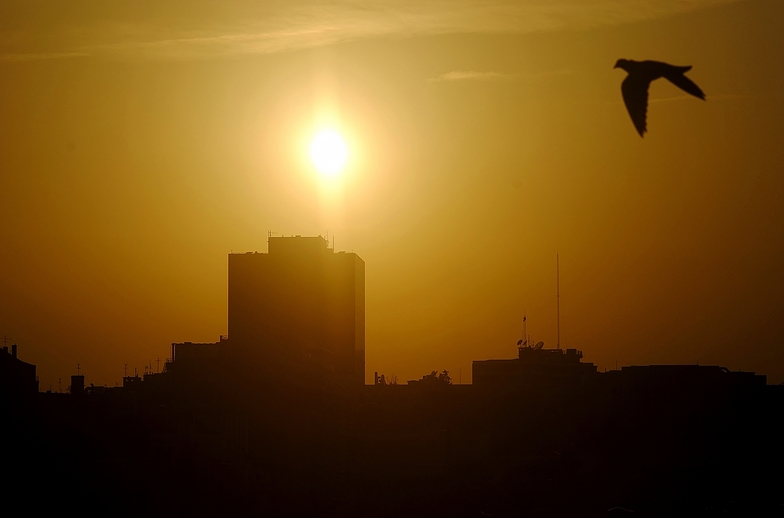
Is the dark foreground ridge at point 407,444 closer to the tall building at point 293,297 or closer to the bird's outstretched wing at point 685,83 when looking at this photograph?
the bird's outstretched wing at point 685,83

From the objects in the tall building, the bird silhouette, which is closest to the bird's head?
the bird silhouette

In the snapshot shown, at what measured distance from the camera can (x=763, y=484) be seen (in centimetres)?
5994

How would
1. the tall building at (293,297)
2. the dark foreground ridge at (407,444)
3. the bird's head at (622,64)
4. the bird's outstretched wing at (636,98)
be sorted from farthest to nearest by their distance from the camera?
the tall building at (293,297), the dark foreground ridge at (407,444), the bird's head at (622,64), the bird's outstretched wing at (636,98)

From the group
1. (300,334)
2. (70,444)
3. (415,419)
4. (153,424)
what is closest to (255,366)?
(300,334)

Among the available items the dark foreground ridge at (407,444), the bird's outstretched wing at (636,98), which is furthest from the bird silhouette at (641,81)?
the dark foreground ridge at (407,444)

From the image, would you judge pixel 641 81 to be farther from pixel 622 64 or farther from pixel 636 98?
pixel 622 64

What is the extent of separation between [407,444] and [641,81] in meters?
58.7

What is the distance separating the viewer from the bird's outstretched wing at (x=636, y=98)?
1458 centimetres

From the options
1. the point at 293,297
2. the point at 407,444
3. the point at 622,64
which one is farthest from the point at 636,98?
the point at 293,297

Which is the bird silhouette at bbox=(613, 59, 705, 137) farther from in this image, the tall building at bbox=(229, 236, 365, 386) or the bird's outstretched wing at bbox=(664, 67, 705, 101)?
the tall building at bbox=(229, 236, 365, 386)

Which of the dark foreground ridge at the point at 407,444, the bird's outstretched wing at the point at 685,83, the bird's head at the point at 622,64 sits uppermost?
the bird's head at the point at 622,64

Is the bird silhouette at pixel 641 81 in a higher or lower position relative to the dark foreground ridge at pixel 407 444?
higher

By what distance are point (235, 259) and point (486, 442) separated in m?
108

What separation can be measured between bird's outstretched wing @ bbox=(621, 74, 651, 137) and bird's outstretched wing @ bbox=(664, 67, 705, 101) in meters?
0.56
